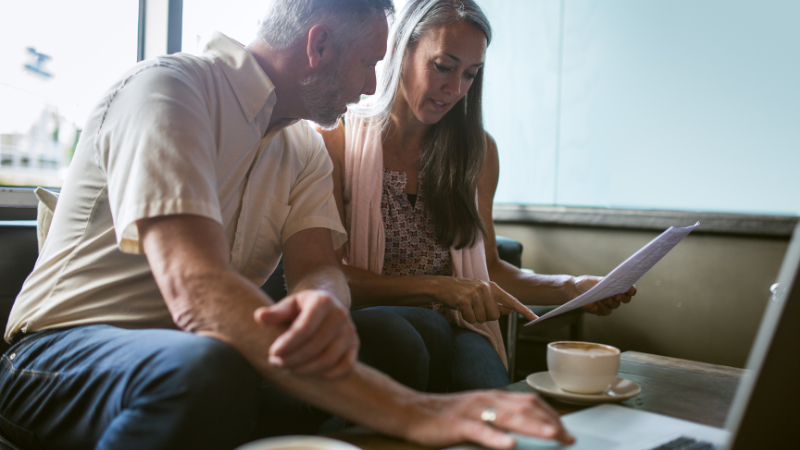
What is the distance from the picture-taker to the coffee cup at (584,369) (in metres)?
0.77

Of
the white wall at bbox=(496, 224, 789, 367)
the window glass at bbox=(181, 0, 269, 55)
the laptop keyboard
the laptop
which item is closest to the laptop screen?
the laptop

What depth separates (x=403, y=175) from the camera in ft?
4.91

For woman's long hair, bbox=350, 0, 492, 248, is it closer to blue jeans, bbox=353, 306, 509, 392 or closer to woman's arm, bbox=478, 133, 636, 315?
woman's arm, bbox=478, 133, 636, 315

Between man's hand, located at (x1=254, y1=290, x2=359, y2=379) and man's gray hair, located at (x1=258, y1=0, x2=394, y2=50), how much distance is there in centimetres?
66

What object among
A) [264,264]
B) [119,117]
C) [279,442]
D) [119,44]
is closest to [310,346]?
[279,442]

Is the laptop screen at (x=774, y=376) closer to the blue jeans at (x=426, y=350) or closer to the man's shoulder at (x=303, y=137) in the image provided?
the blue jeans at (x=426, y=350)

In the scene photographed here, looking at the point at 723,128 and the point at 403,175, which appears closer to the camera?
the point at 403,175

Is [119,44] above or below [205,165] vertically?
above

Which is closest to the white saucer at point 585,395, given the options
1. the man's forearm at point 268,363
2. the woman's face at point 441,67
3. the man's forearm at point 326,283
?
the man's forearm at point 268,363

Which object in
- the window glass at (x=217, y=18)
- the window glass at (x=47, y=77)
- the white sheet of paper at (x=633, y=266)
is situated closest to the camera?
the white sheet of paper at (x=633, y=266)

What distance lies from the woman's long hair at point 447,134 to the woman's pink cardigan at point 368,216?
0.05m

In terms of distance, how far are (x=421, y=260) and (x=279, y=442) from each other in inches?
39.4

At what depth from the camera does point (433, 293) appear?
1212mm

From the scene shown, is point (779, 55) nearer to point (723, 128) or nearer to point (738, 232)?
point (723, 128)
